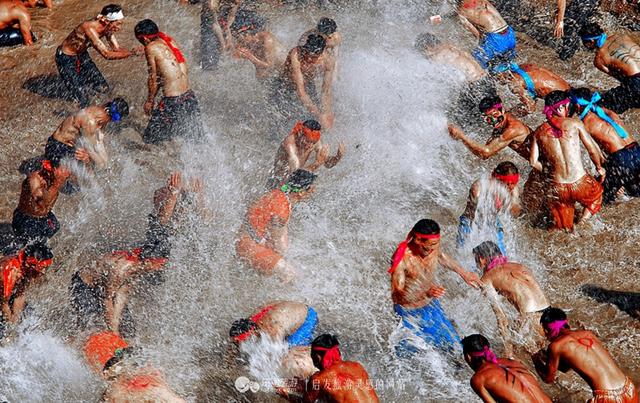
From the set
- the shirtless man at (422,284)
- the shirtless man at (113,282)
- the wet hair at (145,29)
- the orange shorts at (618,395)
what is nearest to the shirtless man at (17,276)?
the shirtless man at (113,282)

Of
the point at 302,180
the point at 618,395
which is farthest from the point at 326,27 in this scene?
the point at 618,395

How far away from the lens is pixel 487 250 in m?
6.00

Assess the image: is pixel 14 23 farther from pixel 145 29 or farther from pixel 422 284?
pixel 422 284

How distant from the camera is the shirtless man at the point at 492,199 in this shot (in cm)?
649

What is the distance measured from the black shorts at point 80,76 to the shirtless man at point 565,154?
490 centimetres

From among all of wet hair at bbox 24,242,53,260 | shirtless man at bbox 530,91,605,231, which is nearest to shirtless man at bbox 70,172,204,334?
wet hair at bbox 24,242,53,260

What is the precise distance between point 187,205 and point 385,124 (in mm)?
2581

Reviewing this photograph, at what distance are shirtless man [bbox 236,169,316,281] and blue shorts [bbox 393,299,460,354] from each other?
1.26 meters

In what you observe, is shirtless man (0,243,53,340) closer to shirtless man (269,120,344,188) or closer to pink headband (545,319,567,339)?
shirtless man (269,120,344,188)

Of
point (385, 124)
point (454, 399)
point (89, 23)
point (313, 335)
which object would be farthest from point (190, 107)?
point (454, 399)

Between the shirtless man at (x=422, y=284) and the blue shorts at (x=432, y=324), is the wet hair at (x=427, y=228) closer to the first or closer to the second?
the shirtless man at (x=422, y=284)

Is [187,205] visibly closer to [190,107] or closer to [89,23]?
[190,107]

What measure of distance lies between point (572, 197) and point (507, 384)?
249 centimetres

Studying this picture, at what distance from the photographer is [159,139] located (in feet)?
25.4
